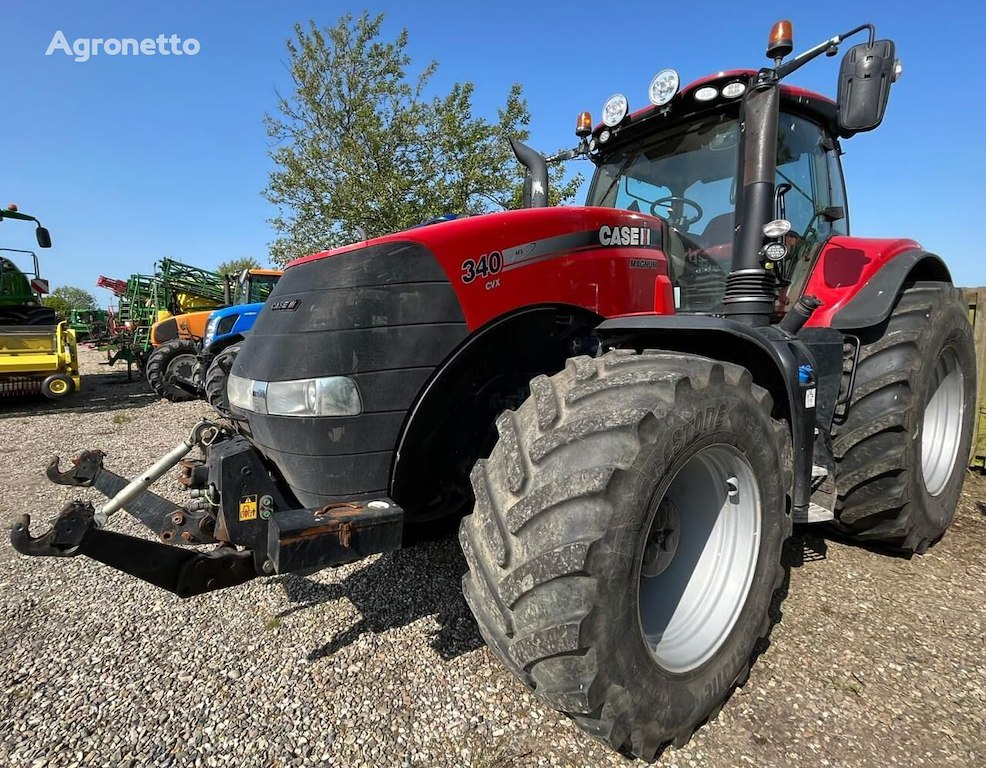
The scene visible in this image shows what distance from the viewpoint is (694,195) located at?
10.1ft

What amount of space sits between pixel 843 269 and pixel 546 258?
2.00m

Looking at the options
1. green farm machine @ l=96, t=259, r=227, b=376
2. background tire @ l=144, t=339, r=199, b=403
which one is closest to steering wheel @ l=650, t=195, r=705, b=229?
background tire @ l=144, t=339, r=199, b=403

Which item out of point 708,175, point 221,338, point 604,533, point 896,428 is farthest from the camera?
point 221,338

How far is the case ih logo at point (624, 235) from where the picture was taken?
2295 millimetres

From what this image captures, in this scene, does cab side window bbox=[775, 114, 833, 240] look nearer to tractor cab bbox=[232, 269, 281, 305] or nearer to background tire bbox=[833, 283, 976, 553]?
background tire bbox=[833, 283, 976, 553]

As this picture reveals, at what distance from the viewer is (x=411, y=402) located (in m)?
1.88

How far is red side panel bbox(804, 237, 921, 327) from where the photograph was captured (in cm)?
301

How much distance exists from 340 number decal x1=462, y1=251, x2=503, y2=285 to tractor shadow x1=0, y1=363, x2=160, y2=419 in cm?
900

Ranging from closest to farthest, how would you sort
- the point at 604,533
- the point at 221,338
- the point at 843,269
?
1. the point at 604,533
2. the point at 843,269
3. the point at 221,338

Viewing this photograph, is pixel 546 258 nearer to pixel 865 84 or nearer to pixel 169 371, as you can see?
pixel 865 84

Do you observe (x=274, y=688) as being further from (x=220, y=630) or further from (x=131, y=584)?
(x=131, y=584)

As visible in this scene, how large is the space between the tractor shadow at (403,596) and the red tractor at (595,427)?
59cm

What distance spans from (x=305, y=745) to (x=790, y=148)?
355 centimetres

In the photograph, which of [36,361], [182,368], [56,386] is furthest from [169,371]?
[36,361]
